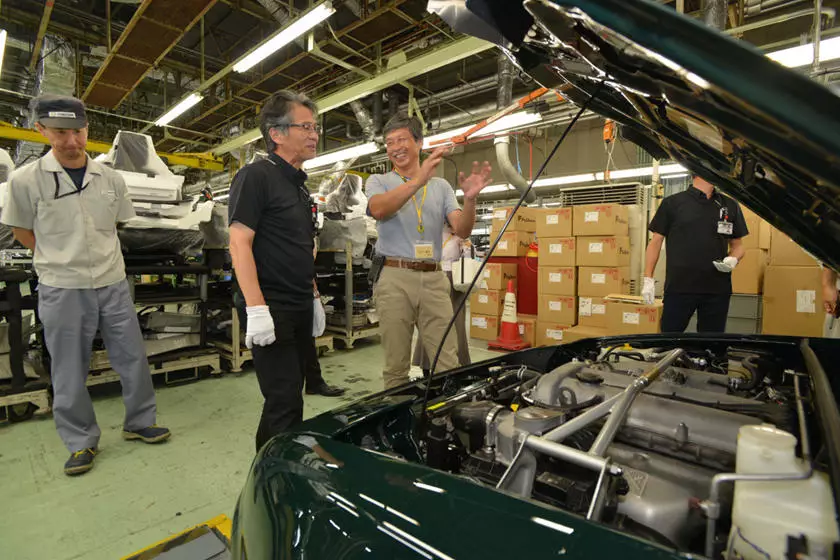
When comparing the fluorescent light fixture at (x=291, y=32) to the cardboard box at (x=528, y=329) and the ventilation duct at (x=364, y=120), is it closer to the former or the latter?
the ventilation duct at (x=364, y=120)

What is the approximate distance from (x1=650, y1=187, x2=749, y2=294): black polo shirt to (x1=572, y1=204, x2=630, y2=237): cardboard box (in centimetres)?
163

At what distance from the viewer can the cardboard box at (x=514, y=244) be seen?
220 inches

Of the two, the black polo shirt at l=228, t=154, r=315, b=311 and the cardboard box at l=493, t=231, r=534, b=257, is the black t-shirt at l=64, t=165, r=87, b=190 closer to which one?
the black polo shirt at l=228, t=154, r=315, b=311

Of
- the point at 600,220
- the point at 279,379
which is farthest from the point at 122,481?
the point at 600,220

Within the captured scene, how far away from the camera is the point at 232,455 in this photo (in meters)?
2.31

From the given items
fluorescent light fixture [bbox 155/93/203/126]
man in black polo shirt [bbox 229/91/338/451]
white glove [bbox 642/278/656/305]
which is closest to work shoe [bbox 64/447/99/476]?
man in black polo shirt [bbox 229/91/338/451]

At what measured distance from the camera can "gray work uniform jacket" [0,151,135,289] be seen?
2.13m

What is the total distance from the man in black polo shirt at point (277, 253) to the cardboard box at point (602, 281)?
12.4ft

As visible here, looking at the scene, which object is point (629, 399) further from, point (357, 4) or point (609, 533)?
point (357, 4)

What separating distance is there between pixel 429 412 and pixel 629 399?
18.0 inches

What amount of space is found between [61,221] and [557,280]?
4506 millimetres

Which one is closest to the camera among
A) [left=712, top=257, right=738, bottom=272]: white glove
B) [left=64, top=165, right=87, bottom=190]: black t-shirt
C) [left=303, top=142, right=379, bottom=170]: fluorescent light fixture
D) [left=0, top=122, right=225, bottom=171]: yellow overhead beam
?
[left=64, top=165, right=87, bottom=190]: black t-shirt

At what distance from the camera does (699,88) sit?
1.84 feet

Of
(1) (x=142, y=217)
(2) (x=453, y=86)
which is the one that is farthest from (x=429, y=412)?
(2) (x=453, y=86)
